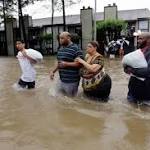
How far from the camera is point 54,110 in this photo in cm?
904

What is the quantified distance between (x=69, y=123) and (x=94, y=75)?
5.28 ft

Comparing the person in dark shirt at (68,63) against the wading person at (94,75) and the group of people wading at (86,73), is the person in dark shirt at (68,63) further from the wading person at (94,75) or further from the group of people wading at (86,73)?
the wading person at (94,75)

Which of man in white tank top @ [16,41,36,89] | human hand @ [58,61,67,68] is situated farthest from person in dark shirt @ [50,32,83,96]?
man in white tank top @ [16,41,36,89]

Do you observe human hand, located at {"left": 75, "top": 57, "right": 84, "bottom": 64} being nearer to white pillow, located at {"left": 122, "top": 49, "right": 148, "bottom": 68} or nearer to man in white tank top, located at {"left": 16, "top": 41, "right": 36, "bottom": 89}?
white pillow, located at {"left": 122, "top": 49, "right": 148, "bottom": 68}

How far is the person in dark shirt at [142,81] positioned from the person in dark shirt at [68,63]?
1.17 m

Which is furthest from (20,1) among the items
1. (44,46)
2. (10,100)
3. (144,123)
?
(144,123)

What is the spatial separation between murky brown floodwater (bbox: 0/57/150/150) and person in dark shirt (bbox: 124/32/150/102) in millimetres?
232

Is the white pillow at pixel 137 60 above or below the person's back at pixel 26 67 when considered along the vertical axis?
above

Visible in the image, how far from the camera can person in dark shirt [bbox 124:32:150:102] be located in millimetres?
8555

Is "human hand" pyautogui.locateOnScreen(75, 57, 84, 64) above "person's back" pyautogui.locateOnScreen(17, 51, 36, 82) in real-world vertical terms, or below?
above

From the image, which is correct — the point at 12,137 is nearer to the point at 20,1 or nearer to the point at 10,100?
the point at 10,100

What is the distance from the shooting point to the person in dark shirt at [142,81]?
8.55 metres

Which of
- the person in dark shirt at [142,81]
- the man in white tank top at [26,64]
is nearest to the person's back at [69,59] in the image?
the person in dark shirt at [142,81]

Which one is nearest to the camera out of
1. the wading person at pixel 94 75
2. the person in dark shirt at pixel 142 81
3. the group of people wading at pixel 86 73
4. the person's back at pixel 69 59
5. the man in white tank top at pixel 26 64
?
the person in dark shirt at pixel 142 81
